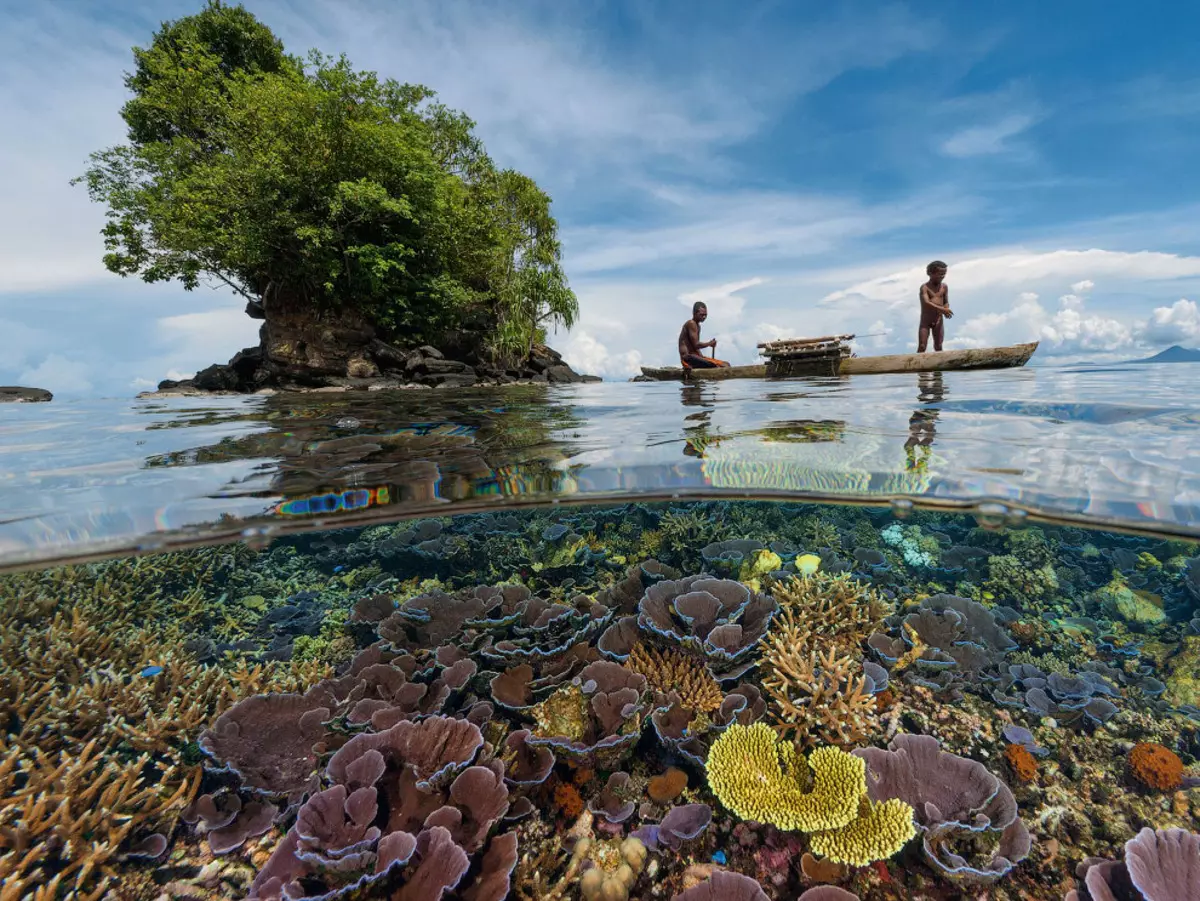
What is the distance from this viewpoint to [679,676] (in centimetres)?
412

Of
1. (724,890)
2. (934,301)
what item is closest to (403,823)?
(724,890)

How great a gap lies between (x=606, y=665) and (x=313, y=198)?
2536 cm

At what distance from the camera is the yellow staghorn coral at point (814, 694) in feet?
12.1

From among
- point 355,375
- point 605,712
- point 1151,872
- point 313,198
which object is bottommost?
point 1151,872

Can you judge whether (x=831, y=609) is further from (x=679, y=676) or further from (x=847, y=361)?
(x=847, y=361)

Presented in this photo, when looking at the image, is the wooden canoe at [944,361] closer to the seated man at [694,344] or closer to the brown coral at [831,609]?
the seated man at [694,344]

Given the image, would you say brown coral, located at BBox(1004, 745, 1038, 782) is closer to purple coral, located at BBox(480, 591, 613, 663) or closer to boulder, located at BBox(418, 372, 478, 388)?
purple coral, located at BBox(480, 591, 613, 663)

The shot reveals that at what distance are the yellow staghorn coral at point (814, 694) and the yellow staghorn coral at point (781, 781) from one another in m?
0.44

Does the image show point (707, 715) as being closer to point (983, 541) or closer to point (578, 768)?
point (578, 768)

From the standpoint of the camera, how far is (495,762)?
3.30 m

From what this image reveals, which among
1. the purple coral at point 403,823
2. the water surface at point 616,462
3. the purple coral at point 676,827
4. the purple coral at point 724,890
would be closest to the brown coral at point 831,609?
the water surface at point 616,462

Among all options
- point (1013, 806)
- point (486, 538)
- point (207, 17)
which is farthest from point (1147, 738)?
point (207, 17)

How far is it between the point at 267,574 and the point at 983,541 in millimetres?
12448

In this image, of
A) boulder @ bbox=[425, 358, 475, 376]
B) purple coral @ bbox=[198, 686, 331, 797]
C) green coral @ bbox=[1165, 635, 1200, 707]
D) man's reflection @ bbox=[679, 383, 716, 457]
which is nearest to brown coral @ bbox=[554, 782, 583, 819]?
purple coral @ bbox=[198, 686, 331, 797]
